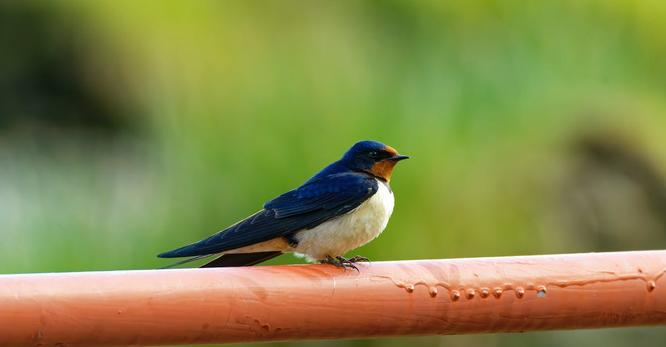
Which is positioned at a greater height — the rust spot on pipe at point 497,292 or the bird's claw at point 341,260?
the rust spot on pipe at point 497,292

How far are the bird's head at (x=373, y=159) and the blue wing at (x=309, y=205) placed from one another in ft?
0.36

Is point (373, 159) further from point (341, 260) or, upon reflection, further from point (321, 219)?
point (341, 260)

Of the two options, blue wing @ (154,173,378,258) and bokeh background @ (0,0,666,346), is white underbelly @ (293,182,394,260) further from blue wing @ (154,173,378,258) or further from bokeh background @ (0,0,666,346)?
bokeh background @ (0,0,666,346)

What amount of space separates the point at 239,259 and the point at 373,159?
0.50 meters

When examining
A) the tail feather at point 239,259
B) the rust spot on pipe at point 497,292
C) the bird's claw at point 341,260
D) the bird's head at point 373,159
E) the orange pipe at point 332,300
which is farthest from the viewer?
the bird's head at point 373,159

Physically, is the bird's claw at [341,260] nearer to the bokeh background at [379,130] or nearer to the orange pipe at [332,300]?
the orange pipe at [332,300]

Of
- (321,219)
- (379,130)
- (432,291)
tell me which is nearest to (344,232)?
(321,219)

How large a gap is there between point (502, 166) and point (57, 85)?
239 centimetres

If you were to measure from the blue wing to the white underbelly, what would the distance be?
0.02 m

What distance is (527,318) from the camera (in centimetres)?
149

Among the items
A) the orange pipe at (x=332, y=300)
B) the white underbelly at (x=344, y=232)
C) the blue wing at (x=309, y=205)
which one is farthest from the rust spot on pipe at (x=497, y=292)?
the white underbelly at (x=344, y=232)

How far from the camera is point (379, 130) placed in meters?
3.67

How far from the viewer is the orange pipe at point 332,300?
1.33m

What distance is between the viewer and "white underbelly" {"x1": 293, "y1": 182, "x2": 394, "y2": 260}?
7.36 feet
